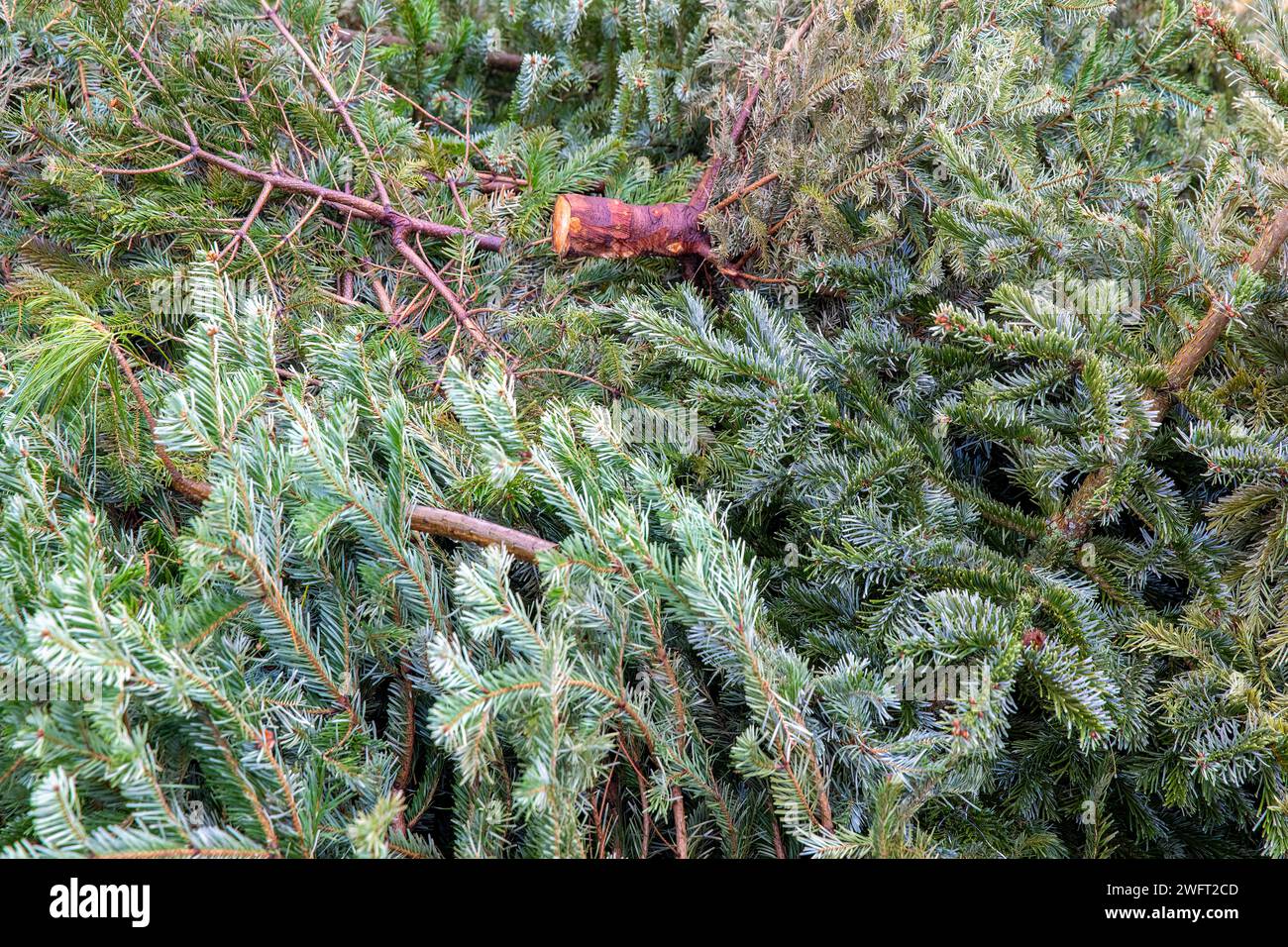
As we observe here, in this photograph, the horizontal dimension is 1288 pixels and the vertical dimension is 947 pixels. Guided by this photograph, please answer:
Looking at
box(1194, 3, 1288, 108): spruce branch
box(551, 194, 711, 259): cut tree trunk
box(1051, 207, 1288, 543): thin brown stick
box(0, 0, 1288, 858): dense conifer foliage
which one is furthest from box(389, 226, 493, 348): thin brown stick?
box(1194, 3, 1288, 108): spruce branch

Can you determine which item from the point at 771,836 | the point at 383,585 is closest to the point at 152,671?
the point at 383,585

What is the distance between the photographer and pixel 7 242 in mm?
→ 1650

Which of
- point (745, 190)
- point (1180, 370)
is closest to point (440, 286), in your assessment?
point (745, 190)

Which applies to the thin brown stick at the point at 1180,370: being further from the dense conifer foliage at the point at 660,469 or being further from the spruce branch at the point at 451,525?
the spruce branch at the point at 451,525

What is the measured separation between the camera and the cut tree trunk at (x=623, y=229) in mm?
1597

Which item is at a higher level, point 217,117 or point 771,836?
point 217,117

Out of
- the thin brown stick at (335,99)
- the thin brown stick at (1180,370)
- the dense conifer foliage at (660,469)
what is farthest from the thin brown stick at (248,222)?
the thin brown stick at (1180,370)

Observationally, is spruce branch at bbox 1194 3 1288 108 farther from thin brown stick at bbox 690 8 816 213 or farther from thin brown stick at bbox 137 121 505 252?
thin brown stick at bbox 137 121 505 252

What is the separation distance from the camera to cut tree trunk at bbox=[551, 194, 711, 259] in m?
1.60

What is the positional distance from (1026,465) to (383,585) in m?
0.86

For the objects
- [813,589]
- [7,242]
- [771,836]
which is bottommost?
[771,836]
